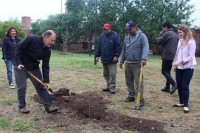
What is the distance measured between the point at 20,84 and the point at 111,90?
3.00 metres

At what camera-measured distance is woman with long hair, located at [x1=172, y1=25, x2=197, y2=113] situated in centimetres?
680

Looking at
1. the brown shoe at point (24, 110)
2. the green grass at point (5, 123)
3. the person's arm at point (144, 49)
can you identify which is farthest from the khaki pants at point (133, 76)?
the green grass at point (5, 123)

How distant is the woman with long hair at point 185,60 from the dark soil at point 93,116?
4.31ft

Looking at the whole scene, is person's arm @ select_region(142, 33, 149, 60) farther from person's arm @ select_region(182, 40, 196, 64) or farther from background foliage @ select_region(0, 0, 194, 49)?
background foliage @ select_region(0, 0, 194, 49)

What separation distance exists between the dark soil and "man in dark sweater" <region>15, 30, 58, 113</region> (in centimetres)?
46

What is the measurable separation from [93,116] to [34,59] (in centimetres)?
160

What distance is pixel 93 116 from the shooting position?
251 inches

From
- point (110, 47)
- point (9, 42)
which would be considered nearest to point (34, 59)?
point (110, 47)

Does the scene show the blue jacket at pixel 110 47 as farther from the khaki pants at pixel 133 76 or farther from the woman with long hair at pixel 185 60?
the woman with long hair at pixel 185 60

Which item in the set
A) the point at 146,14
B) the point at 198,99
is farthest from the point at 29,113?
the point at 146,14

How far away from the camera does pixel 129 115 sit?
21.6ft

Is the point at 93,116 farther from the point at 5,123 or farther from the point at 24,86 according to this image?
the point at 5,123

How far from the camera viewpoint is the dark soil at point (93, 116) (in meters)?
5.75

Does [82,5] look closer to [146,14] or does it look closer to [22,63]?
[146,14]
